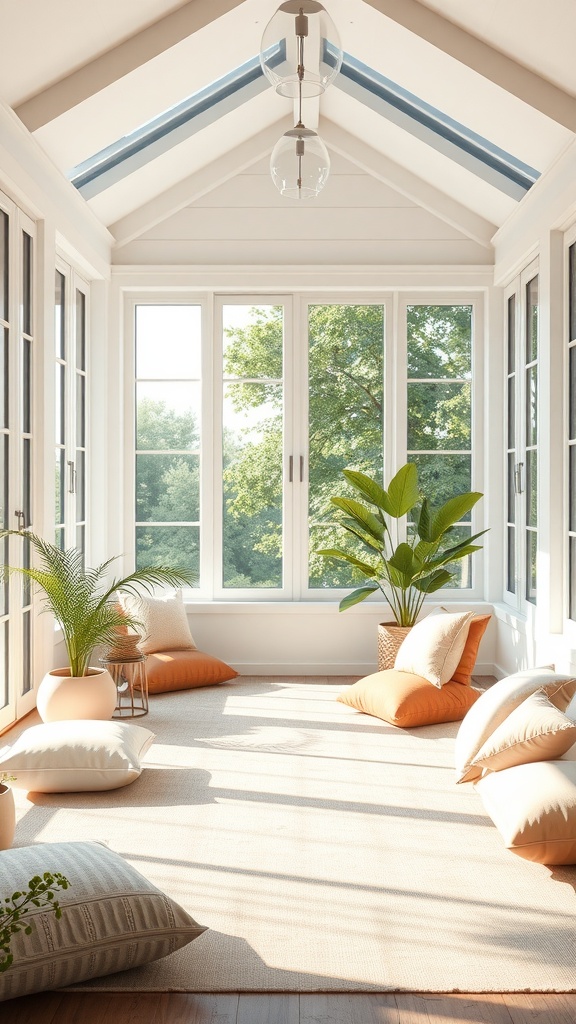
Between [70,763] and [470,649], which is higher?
[470,649]

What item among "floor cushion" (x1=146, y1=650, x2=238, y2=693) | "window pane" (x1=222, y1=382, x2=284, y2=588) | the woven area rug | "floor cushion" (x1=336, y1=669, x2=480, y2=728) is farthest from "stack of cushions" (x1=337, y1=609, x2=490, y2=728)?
"window pane" (x1=222, y1=382, x2=284, y2=588)

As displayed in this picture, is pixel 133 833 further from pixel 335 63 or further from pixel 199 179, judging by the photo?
pixel 199 179

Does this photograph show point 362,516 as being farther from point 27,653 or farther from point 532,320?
point 27,653

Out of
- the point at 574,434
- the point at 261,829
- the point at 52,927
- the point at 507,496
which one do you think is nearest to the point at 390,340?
the point at 507,496

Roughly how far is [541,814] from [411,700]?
174cm

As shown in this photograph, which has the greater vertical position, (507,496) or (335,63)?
(335,63)

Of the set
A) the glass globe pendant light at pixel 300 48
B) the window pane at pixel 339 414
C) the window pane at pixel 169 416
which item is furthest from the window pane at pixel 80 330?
the glass globe pendant light at pixel 300 48

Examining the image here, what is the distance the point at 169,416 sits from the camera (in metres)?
6.22

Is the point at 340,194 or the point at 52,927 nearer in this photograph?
the point at 52,927

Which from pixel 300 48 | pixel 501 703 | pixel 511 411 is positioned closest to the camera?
pixel 300 48

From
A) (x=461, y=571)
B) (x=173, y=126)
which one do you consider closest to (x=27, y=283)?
(x=173, y=126)

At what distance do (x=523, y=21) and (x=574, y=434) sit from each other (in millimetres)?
1859

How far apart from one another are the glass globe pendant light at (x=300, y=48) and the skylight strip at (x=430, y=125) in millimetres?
2310

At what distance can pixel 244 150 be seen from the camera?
19.6ft
